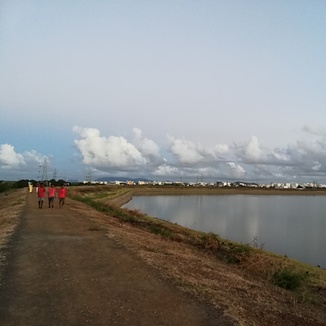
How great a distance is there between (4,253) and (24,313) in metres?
6.23

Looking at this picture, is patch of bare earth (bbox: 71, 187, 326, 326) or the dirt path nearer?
the dirt path

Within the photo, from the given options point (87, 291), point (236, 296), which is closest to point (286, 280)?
point (236, 296)

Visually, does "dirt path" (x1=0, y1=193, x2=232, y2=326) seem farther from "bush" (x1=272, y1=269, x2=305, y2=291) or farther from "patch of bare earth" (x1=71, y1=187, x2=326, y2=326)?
"bush" (x1=272, y1=269, x2=305, y2=291)

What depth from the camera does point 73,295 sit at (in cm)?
876

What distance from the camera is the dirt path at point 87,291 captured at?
295 inches

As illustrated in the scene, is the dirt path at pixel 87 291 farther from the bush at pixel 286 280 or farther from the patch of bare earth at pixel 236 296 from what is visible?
the bush at pixel 286 280

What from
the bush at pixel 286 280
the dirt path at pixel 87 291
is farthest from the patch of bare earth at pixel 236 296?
the bush at pixel 286 280

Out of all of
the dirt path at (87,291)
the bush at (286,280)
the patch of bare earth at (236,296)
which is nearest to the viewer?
the dirt path at (87,291)

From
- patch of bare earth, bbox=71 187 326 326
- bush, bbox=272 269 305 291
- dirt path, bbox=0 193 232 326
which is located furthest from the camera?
bush, bbox=272 269 305 291

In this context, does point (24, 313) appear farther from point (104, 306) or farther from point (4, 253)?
point (4, 253)

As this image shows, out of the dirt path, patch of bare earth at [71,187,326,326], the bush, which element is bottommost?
the bush

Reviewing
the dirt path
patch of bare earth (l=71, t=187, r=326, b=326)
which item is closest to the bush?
patch of bare earth (l=71, t=187, r=326, b=326)

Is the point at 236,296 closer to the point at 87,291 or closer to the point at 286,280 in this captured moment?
the point at 87,291

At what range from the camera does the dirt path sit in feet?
24.6
